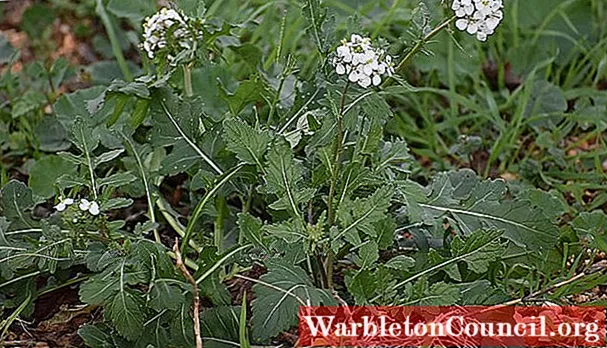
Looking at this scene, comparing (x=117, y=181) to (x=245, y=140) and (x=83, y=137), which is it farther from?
(x=245, y=140)

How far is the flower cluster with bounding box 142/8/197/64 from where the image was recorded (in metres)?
2.12

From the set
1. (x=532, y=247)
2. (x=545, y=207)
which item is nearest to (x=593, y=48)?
(x=545, y=207)

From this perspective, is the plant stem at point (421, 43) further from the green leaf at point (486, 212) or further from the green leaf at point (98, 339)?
the green leaf at point (98, 339)

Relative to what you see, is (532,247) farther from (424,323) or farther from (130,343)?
(130,343)

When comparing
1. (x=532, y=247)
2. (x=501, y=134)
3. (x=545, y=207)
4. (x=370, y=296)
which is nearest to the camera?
(x=370, y=296)

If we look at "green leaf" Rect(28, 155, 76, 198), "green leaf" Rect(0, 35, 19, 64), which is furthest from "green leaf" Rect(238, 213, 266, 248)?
"green leaf" Rect(0, 35, 19, 64)

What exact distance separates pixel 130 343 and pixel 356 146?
590mm

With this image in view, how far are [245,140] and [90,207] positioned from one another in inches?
12.8

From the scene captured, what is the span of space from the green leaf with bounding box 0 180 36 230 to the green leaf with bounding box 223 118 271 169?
21.4 inches

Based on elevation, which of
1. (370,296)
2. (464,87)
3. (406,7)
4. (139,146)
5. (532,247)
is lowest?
(370,296)

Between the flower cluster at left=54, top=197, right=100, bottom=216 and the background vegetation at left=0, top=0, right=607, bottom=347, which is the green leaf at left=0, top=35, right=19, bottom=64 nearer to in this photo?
the background vegetation at left=0, top=0, right=607, bottom=347

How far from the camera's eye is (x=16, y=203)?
2.07 meters

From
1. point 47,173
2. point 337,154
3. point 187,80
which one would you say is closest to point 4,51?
point 47,173

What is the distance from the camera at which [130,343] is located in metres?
1.81
